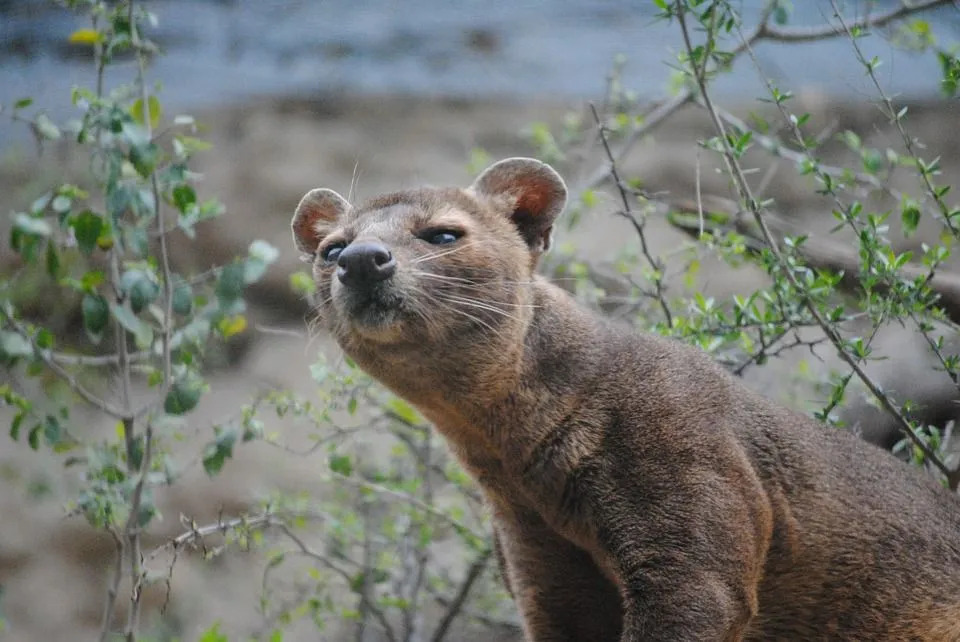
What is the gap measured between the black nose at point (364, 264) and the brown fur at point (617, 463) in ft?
0.15

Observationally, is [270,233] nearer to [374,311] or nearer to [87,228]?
[87,228]

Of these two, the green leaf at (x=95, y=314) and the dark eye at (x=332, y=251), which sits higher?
the dark eye at (x=332, y=251)

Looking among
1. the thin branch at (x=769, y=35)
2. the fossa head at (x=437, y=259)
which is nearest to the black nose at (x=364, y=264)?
the fossa head at (x=437, y=259)

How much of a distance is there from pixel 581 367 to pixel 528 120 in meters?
6.00

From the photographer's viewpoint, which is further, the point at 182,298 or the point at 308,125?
the point at 308,125

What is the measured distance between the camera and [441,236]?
3.65 metres

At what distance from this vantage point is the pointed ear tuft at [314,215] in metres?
4.20

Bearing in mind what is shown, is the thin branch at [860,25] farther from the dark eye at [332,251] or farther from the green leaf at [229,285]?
the green leaf at [229,285]

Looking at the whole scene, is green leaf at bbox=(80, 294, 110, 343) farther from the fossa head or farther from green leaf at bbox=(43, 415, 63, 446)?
the fossa head

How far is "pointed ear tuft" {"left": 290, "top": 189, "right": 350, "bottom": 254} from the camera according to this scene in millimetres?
4203

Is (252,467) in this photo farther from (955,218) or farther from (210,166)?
(955,218)

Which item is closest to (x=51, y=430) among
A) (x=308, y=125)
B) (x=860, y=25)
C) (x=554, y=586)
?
(x=554, y=586)

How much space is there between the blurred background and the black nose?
4.43 meters

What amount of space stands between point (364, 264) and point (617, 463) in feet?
3.47
